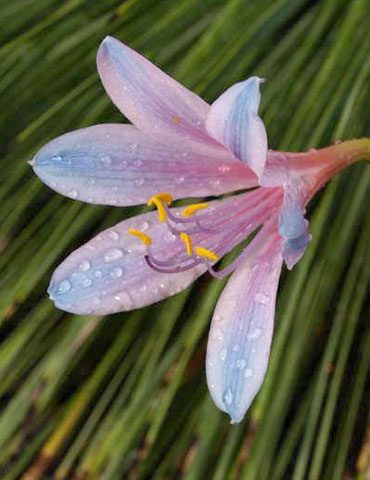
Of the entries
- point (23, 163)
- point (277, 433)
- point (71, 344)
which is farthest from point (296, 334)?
point (23, 163)

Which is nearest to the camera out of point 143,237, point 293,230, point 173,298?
→ point 293,230

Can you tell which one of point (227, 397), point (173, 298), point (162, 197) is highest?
point (162, 197)

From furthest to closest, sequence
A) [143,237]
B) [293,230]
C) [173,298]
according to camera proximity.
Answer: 1. [173,298]
2. [143,237]
3. [293,230]

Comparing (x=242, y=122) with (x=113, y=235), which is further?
(x=113, y=235)

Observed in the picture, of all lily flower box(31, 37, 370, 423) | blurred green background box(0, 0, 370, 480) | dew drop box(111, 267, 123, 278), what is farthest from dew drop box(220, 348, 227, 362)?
blurred green background box(0, 0, 370, 480)

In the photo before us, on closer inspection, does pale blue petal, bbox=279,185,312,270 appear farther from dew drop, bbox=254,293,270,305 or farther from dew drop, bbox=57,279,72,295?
dew drop, bbox=57,279,72,295

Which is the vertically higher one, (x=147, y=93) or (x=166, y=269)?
(x=147, y=93)

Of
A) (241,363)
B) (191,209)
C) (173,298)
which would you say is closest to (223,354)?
(241,363)

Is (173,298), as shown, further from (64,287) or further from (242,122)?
(242,122)
